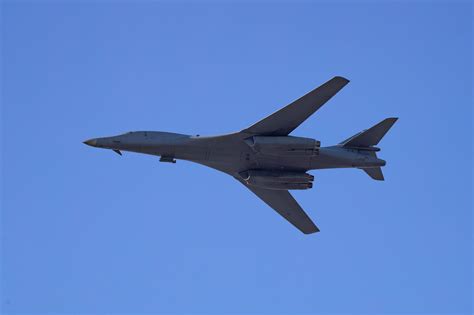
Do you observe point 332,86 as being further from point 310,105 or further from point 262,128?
point 262,128

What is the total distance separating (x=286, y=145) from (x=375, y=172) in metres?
6.26

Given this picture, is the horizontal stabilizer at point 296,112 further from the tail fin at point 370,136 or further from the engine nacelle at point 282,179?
the tail fin at point 370,136

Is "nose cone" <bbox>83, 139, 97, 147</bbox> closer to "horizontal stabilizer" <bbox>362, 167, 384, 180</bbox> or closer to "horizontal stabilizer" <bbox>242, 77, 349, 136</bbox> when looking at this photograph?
"horizontal stabilizer" <bbox>242, 77, 349, 136</bbox>

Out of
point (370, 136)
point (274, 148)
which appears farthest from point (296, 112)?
point (370, 136)

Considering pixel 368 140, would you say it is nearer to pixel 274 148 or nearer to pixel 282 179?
pixel 282 179

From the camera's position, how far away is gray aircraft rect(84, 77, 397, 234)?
36.4 meters

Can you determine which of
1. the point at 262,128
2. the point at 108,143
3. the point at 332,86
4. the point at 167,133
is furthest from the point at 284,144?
the point at 108,143

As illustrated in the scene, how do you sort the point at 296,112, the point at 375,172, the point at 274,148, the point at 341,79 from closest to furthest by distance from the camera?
the point at 341,79, the point at 296,112, the point at 274,148, the point at 375,172

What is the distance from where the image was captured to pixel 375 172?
131 feet

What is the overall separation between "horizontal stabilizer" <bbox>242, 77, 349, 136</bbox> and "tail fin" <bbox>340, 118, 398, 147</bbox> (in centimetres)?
371

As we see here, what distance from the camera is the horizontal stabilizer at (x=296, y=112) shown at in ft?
116

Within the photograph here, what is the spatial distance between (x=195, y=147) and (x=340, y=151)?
7.48 meters

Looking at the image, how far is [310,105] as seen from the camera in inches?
1423

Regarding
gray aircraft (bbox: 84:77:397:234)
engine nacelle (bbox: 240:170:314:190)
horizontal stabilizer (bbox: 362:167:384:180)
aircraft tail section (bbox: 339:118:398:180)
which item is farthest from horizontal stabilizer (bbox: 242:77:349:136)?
horizontal stabilizer (bbox: 362:167:384:180)
